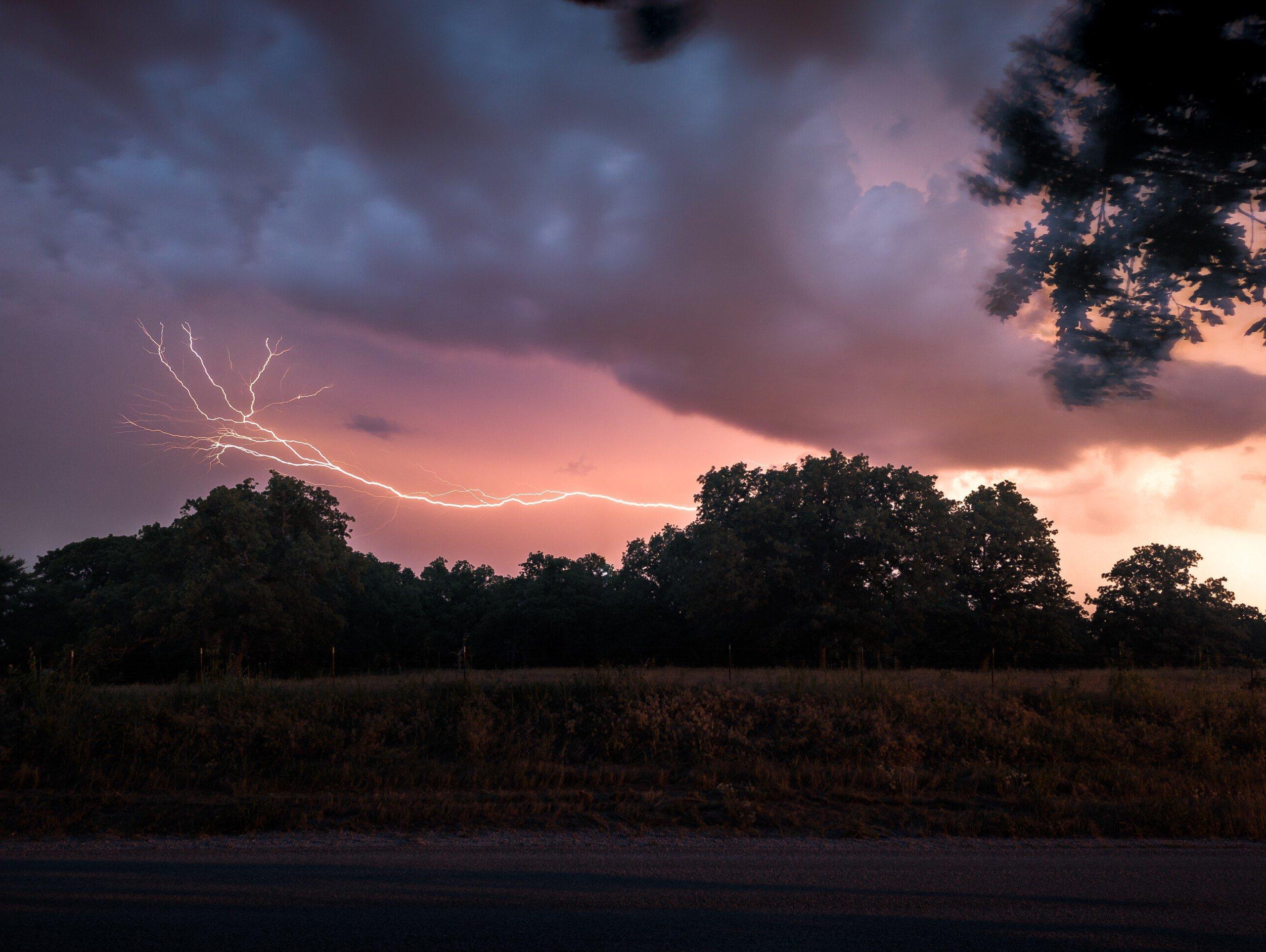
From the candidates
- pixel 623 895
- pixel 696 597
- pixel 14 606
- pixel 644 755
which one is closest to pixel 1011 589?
pixel 696 597

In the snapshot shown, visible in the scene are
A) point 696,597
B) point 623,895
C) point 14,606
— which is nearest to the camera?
point 623,895

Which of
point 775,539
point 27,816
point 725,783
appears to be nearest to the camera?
point 27,816

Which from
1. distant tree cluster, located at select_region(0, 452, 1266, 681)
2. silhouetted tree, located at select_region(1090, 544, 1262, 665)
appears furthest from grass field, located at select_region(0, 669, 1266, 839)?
silhouetted tree, located at select_region(1090, 544, 1262, 665)

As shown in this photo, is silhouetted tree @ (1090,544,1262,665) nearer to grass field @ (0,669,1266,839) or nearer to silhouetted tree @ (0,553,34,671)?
grass field @ (0,669,1266,839)

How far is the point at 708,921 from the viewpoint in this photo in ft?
19.1

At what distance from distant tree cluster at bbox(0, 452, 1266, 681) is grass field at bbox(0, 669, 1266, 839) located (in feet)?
39.9

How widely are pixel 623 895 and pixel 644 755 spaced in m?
6.88

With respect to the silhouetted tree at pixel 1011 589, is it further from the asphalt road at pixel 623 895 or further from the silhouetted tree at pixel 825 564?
the asphalt road at pixel 623 895

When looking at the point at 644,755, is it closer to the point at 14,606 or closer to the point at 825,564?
the point at 825,564

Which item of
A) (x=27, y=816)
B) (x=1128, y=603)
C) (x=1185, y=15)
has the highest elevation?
(x=1185, y=15)

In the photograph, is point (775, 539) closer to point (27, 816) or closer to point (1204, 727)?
point (1204, 727)

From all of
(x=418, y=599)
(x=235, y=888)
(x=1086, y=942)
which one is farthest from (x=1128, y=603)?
(x=235, y=888)

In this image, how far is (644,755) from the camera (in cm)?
1320

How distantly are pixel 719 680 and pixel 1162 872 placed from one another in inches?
415
